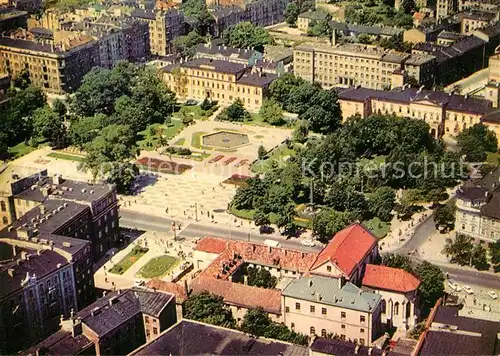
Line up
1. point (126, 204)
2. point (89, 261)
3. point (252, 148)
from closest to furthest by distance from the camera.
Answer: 1. point (89, 261)
2. point (126, 204)
3. point (252, 148)

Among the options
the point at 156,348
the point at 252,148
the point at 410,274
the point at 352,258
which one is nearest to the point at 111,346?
the point at 156,348

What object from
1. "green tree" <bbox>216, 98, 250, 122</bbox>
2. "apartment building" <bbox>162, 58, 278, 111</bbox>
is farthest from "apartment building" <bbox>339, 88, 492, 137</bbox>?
"green tree" <bbox>216, 98, 250, 122</bbox>

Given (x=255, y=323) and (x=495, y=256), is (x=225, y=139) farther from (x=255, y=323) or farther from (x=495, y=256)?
(x=255, y=323)

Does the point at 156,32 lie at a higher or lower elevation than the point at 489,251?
higher

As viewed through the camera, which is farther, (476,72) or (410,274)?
(476,72)

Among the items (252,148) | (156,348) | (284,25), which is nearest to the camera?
(156,348)

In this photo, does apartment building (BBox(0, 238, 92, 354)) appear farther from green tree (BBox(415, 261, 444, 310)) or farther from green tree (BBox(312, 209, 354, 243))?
green tree (BBox(415, 261, 444, 310))

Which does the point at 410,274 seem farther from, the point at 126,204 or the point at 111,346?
the point at 126,204
